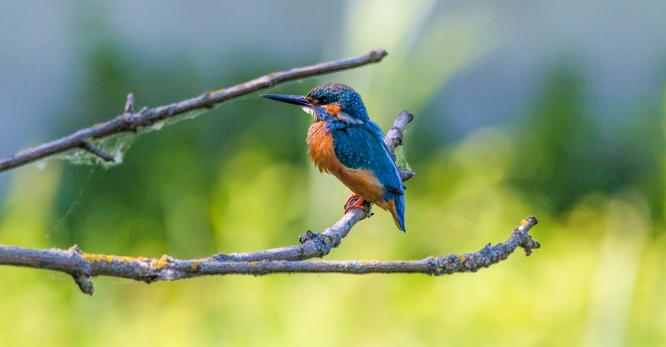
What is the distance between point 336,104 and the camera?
3.41 feet

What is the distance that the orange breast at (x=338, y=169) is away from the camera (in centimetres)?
97

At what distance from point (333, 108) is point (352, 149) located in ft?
0.18

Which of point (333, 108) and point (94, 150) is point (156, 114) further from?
point (333, 108)

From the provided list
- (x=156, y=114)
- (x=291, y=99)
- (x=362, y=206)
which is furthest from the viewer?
(x=362, y=206)

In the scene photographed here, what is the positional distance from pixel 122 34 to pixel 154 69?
11cm

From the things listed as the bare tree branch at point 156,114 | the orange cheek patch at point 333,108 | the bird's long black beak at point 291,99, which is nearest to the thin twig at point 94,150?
the bare tree branch at point 156,114

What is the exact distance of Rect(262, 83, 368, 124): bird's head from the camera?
3.35 feet

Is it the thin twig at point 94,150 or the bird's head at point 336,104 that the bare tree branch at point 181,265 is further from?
the bird's head at point 336,104

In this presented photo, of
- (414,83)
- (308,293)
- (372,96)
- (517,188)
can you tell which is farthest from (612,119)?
(308,293)

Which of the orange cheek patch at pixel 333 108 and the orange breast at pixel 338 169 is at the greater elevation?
the orange cheek patch at pixel 333 108

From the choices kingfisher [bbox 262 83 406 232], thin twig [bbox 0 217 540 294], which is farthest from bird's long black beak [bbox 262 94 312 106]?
thin twig [bbox 0 217 540 294]

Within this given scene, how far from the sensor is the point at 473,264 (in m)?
0.65

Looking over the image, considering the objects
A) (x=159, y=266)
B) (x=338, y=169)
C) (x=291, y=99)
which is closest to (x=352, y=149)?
(x=338, y=169)

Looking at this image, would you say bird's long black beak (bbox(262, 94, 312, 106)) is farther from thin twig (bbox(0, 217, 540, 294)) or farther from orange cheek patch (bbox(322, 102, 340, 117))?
thin twig (bbox(0, 217, 540, 294))
